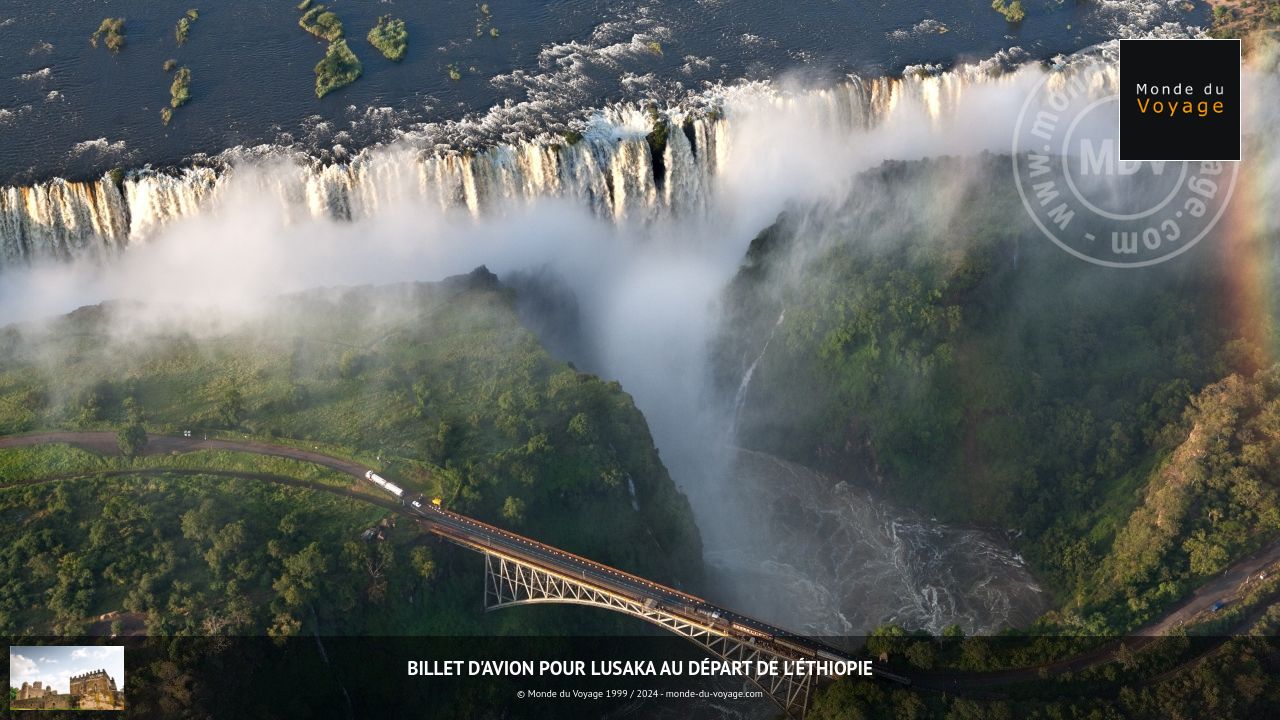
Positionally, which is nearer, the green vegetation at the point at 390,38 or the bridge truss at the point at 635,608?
the bridge truss at the point at 635,608

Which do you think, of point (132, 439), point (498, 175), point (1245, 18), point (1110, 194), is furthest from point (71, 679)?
point (1245, 18)

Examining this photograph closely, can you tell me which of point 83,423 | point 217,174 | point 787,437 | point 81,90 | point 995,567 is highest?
point 81,90

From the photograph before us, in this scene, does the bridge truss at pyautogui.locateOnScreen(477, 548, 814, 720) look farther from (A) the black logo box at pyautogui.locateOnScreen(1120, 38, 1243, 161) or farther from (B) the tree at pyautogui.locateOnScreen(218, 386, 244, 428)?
(A) the black logo box at pyautogui.locateOnScreen(1120, 38, 1243, 161)

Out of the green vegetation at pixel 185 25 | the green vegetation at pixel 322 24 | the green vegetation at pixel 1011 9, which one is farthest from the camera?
the green vegetation at pixel 1011 9

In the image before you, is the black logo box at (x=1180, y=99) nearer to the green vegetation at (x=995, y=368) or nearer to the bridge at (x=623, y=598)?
the green vegetation at (x=995, y=368)

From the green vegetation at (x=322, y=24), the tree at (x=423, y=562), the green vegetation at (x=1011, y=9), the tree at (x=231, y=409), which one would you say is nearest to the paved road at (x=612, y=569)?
the tree at (x=231, y=409)

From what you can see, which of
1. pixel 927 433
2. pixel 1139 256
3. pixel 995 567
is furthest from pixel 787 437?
pixel 1139 256

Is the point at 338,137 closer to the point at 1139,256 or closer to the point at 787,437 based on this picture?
the point at 787,437
